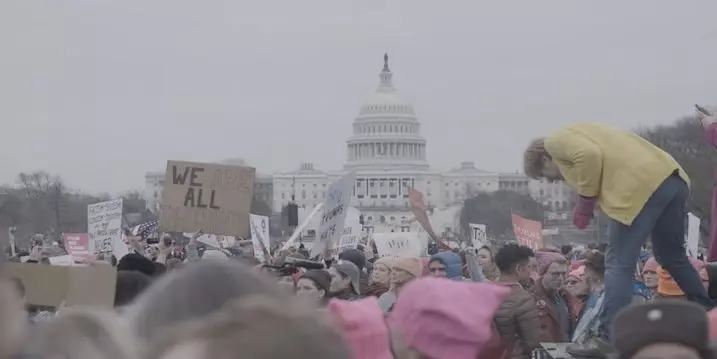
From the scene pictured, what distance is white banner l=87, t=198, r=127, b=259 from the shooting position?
16047 mm

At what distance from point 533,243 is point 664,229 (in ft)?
33.5

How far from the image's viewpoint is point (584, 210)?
18.2 feet

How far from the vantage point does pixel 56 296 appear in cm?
593

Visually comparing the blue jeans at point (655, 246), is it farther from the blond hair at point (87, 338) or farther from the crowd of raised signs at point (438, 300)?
the blond hair at point (87, 338)

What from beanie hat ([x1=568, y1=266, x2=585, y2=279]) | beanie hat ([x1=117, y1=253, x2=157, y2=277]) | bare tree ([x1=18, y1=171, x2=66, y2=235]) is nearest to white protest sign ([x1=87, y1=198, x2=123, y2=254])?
beanie hat ([x1=568, y1=266, x2=585, y2=279])

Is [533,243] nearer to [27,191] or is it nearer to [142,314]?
[142,314]

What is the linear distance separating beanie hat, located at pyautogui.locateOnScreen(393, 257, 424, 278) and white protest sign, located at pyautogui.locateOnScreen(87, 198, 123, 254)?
920cm

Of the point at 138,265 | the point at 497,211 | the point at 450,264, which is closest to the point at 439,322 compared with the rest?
the point at 138,265

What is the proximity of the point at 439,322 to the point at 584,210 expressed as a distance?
2.02 m

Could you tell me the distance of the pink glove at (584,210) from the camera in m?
5.55

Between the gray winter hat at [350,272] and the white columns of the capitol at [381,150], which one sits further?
the white columns of the capitol at [381,150]

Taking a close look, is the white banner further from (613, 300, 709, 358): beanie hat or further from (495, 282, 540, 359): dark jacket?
(613, 300, 709, 358): beanie hat

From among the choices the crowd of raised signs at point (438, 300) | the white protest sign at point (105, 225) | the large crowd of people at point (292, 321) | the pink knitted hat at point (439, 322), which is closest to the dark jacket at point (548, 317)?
the crowd of raised signs at point (438, 300)

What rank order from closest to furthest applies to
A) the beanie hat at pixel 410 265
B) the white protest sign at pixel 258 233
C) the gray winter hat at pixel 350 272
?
the beanie hat at pixel 410 265
the gray winter hat at pixel 350 272
the white protest sign at pixel 258 233
